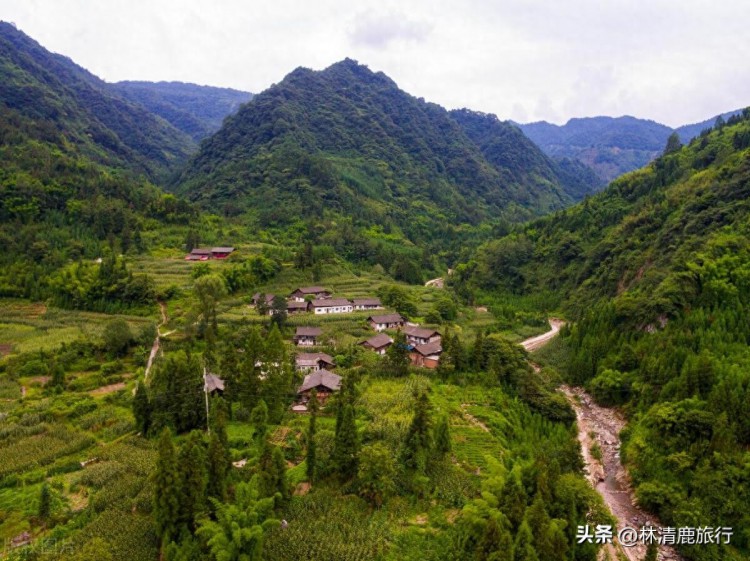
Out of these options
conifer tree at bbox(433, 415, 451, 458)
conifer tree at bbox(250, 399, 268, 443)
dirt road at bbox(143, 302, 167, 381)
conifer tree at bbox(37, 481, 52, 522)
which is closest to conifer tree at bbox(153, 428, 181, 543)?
conifer tree at bbox(37, 481, 52, 522)

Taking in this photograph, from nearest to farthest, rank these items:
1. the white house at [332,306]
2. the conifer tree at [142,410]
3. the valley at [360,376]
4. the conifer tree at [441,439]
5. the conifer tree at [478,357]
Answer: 1. the valley at [360,376]
2. the conifer tree at [441,439]
3. the conifer tree at [142,410]
4. the conifer tree at [478,357]
5. the white house at [332,306]

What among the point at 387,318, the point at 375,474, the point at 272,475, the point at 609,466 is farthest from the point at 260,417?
the point at 387,318

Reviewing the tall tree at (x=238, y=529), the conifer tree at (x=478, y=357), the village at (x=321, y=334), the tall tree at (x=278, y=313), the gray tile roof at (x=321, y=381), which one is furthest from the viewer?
the tall tree at (x=278, y=313)

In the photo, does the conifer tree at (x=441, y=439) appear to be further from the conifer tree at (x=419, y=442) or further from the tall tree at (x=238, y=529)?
the tall tree at (x=238, y=529)

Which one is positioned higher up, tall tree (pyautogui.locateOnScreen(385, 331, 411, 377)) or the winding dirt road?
tall tree (pyautogui.locateOnScreen(385, 331, 411, 377))

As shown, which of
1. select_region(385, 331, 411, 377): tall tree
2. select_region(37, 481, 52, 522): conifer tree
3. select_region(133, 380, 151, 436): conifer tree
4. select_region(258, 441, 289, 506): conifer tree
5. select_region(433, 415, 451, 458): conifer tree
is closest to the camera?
select_region(37, 481, 52, 522): conifer tree

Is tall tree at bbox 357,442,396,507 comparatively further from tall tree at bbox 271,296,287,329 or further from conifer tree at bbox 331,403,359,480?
tall tree at bbox 271,296,287,329

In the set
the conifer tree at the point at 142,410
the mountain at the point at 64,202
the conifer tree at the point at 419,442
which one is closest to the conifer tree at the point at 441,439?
the conifer tree at the point at 419,442

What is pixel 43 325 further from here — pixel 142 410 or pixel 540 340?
pixel 540 340
